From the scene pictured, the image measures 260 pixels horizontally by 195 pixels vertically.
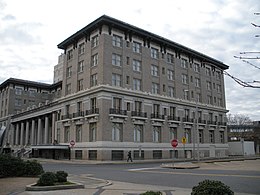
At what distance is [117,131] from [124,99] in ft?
17.5

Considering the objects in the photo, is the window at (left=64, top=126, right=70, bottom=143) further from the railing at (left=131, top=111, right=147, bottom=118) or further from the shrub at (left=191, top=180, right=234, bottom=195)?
the shrub at (left=191, top=180, right=234, bottom=195)

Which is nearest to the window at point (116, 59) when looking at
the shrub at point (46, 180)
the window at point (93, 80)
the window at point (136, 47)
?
the window at point (93, 80)

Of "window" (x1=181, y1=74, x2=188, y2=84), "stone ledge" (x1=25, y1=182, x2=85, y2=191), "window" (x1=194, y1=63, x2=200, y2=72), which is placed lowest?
"stone ledge" (x1=25, y1=182, x2=85, y2=191)

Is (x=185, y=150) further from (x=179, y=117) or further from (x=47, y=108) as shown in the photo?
(x=47, y=108)

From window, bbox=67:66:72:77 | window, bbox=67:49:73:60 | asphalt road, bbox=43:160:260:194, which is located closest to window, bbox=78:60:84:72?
window, bbox=67:66:72:77

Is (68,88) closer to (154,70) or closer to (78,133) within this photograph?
(78,133)

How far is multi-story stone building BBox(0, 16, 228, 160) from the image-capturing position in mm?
48438

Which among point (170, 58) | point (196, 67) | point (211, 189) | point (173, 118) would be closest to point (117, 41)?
point (170, 58)

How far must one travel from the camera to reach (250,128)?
335 feet

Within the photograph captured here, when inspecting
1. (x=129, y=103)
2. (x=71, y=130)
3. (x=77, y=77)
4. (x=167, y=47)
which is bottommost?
(x=71, y=130)

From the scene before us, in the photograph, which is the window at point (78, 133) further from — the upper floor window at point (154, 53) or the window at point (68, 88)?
the upper floor window at point (154, 53)

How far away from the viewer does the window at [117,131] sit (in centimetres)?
4816

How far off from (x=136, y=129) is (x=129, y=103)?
14.8 ft

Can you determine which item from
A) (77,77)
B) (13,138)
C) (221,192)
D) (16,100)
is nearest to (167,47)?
(77,77)
